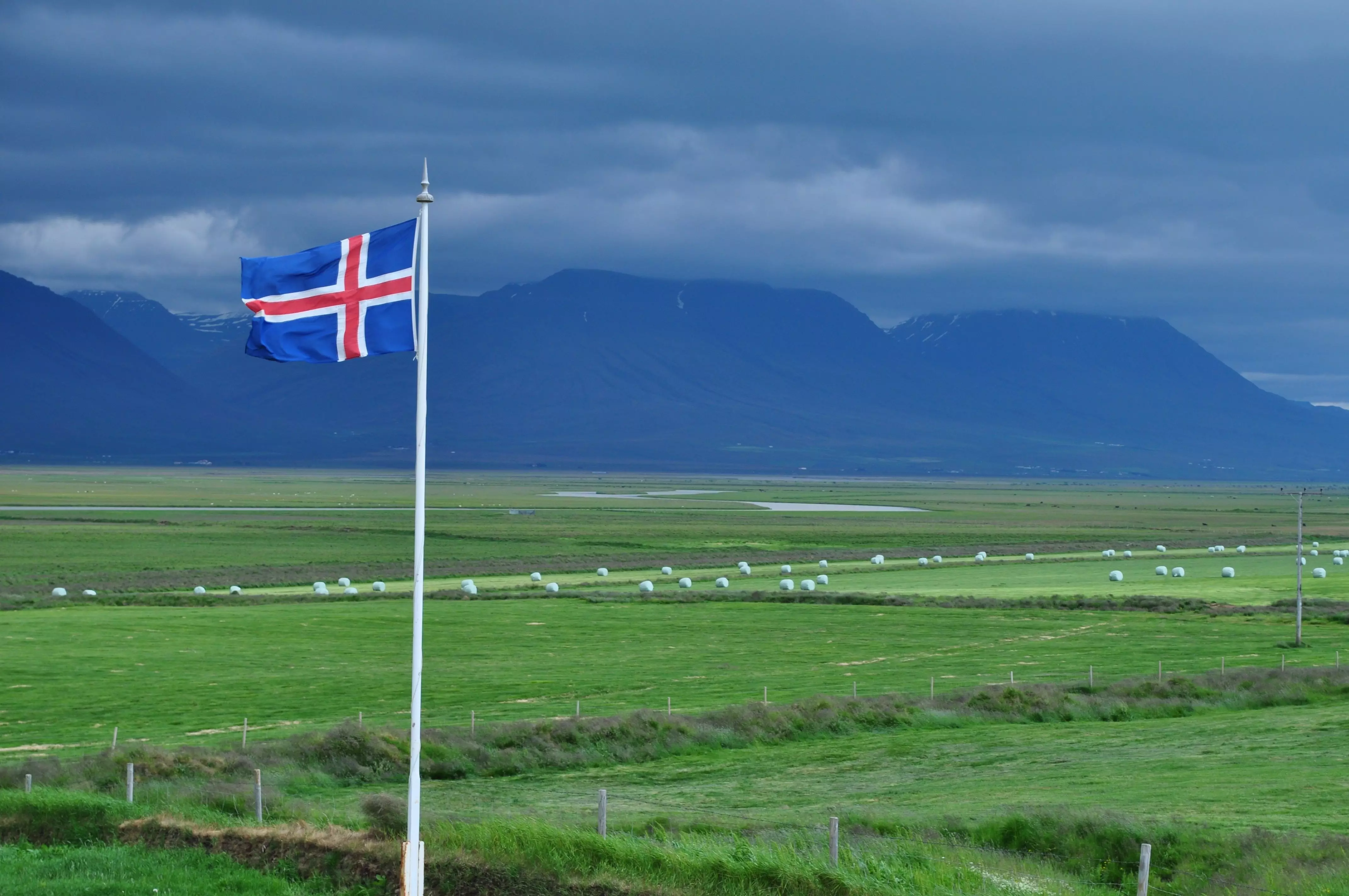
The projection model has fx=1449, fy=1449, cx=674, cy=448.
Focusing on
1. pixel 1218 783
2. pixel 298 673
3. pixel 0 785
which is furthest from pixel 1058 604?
pixel 0 785

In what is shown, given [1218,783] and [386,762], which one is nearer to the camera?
[1218,783]

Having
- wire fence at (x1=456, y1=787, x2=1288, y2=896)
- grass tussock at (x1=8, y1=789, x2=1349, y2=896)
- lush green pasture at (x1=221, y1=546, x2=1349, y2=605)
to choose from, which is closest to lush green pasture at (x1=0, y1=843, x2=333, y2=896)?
grass tussock at (x1=8, y1=789, x2=1349, y2=896)

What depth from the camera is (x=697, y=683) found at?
144 ft

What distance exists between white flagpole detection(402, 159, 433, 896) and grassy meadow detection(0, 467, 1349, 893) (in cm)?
305

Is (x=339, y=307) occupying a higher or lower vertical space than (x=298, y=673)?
higher

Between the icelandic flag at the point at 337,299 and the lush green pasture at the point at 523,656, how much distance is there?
65.1 ft

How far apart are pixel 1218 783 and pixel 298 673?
95.2 ft

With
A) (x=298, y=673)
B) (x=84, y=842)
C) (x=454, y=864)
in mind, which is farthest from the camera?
(x=298, y=673)

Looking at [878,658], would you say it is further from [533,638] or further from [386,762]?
[386,762]

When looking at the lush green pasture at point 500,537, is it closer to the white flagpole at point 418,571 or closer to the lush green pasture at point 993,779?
the lush green pasture at point 993,779

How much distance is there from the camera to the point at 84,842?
861 inches

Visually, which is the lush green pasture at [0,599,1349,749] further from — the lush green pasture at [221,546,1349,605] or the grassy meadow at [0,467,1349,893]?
the lush green pasture at [221,546,1349,605]

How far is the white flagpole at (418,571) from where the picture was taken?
15.8 metres

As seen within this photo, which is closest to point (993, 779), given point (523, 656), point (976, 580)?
point (523, 656)
